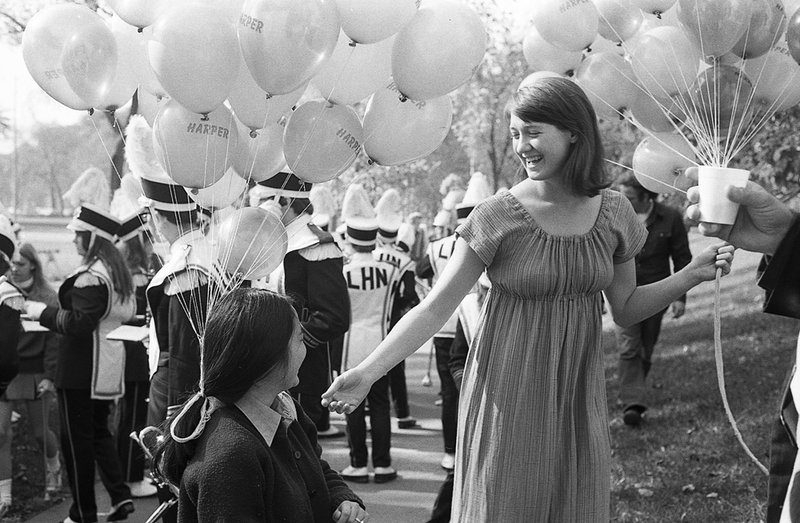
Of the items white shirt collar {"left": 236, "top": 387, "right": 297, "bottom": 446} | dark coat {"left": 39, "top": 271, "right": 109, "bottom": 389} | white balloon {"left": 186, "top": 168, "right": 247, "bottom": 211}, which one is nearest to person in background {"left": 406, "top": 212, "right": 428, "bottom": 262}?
dark coat {"left": 39, "top": 271, "right": 109, "bottom": 389}

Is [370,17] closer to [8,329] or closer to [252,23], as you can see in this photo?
[252,23]

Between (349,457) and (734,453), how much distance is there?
3.21 meters

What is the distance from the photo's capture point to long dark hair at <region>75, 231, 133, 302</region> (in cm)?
625

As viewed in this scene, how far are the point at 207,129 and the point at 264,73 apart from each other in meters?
0.42

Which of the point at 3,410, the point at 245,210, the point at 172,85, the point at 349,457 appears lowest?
the point at 349,457

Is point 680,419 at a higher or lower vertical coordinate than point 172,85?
lower

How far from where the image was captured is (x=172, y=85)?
148 inches

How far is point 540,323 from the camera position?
3334 mm

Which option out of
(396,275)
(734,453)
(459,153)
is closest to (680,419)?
(734,453)

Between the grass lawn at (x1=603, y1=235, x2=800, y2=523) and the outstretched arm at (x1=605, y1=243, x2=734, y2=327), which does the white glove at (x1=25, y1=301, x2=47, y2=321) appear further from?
the outstretched arm at (x1=605, y1=243, x2=734, y2=327)

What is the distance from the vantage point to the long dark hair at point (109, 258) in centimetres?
625

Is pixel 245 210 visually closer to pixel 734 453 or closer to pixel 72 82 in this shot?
pixel 72 82

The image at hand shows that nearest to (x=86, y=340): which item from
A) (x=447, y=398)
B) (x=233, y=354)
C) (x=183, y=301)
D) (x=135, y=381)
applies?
(x=135, y=381)

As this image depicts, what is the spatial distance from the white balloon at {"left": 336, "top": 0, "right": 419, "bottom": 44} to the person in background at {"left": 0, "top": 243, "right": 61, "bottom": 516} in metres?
4.01
